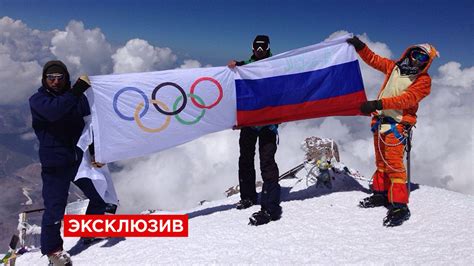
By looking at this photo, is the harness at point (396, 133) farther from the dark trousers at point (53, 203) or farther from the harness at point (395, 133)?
the dark trousers at point (53, 203)

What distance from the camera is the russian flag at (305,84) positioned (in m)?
7.86

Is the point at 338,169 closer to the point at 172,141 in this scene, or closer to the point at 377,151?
the point at 377,151

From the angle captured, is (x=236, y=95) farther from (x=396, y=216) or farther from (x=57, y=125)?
→ (x=396, y=216)

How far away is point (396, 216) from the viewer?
6492 millimetres

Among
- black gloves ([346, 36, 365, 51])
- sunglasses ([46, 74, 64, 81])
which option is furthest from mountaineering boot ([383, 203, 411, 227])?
sunglasses ([46, 74, 64, 81])

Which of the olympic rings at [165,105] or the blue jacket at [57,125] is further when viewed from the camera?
the olympic rings at [165,105]

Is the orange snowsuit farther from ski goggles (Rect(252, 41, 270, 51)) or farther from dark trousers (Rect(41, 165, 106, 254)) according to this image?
dark trousers (Rect(41, 165, 106, 254))

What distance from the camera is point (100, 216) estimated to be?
7.32 metres

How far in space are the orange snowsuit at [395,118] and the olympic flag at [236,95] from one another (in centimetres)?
80

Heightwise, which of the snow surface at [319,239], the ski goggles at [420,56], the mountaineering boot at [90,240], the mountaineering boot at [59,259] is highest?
the ski goggles at [420,56]

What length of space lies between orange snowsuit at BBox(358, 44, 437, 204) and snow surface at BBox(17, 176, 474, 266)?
666mm

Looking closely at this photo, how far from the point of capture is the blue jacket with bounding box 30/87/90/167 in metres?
5.82

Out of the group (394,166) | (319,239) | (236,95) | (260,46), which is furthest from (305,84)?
(319,239)

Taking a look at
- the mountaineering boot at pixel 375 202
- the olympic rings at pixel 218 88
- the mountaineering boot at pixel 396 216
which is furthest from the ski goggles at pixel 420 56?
the olympic rings at pixel 218 88
